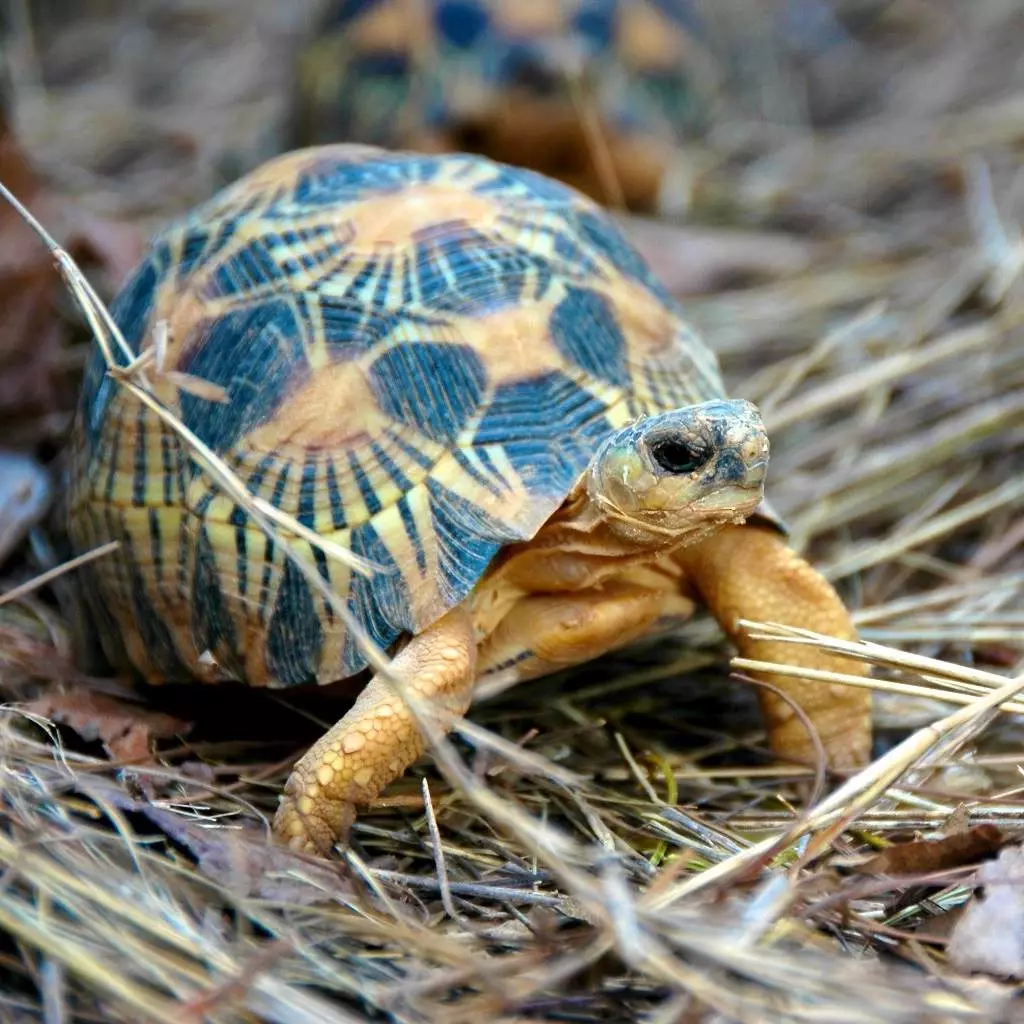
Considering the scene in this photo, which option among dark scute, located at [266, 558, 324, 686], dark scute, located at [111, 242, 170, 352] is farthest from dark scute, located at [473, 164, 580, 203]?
dark scute, located at [266, 558, 324, 686]

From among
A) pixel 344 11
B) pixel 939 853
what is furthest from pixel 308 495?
pixel 344 11

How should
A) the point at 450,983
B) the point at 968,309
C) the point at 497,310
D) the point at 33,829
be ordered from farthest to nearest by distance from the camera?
the point at 968,309 < the point at 497,310 < the point at 33,829 < the point at 450,983

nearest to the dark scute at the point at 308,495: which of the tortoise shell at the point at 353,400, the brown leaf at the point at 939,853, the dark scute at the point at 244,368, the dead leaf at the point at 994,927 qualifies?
the tortoise shell at the point at 353,400

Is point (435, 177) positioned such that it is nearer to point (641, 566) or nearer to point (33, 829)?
point (641, 566)

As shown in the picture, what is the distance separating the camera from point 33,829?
75.2 inches

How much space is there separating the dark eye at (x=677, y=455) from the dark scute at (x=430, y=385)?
17.5 inches

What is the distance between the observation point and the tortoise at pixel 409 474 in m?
2.28

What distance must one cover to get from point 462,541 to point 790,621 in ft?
2.36

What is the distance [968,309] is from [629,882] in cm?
272

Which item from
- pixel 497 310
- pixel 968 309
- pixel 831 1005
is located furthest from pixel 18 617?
pixel 968 309

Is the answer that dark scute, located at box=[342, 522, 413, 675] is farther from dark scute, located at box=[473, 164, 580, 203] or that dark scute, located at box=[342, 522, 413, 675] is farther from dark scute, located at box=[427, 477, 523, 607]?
→ dark scute, located at box=[473, 164, 580, 203]

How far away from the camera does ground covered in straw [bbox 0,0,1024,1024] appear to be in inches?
66.6

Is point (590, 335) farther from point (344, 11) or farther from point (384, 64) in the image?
point (344, 11)

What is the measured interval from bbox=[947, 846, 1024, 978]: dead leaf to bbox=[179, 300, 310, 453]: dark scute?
1.53 metres
